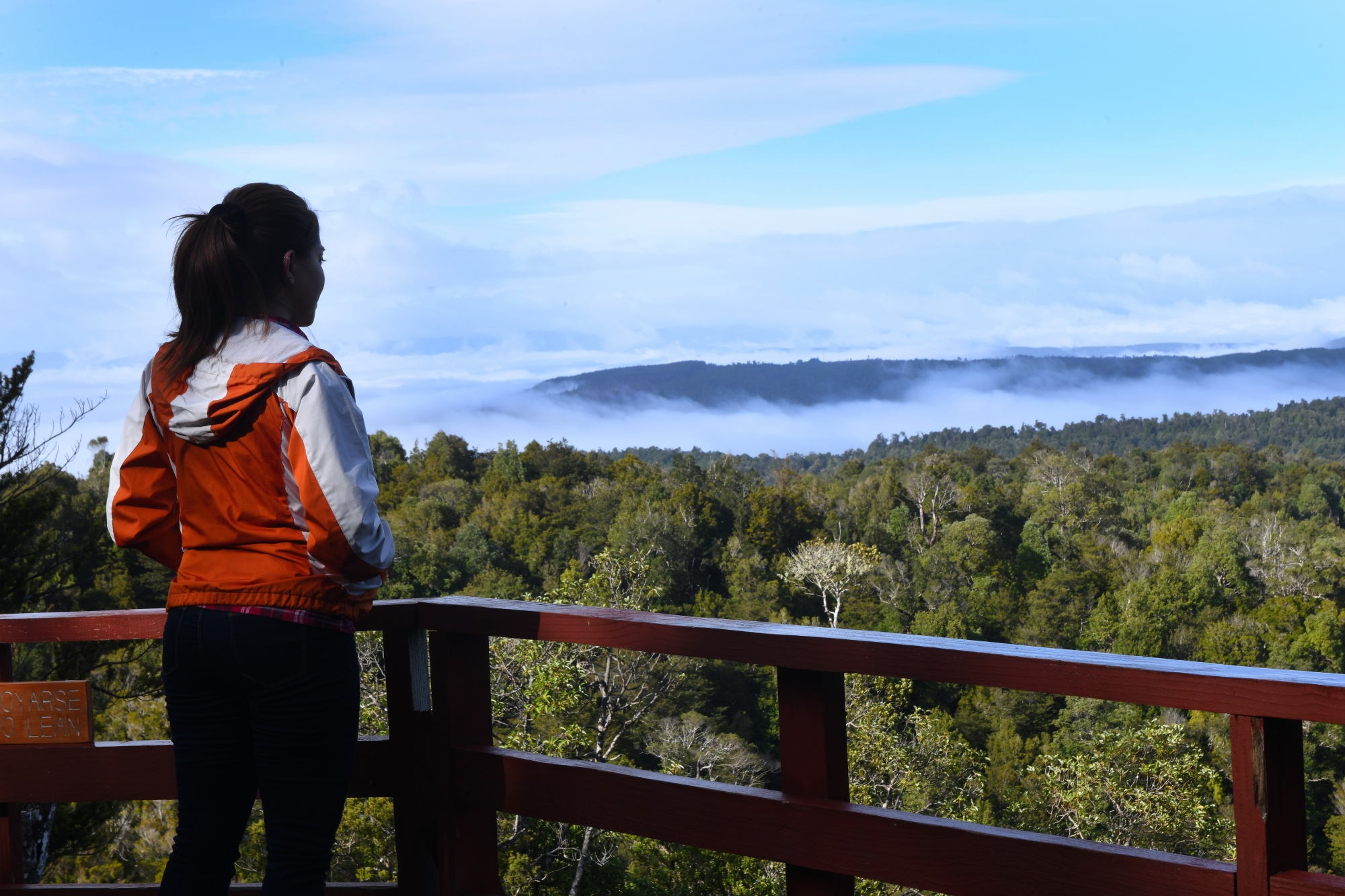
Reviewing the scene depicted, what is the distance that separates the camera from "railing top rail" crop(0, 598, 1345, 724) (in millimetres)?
979

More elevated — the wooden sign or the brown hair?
the brown hair

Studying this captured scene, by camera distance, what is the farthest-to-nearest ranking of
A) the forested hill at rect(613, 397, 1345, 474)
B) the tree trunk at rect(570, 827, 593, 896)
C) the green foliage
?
the forested hill at rect(613, 397, 1345, 474) < the green foliage < the tree trunk at rect(570, 827, 593, 896)

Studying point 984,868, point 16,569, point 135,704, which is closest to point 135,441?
point 984,868

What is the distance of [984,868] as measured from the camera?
1136mm

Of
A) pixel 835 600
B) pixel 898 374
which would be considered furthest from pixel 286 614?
pixel 898 374

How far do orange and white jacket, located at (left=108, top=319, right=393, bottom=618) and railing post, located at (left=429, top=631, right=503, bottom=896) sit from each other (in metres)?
0.28

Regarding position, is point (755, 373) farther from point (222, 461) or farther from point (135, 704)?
point (222, 461)

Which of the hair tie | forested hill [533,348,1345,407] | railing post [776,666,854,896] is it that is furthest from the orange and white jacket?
forested hill [533,348,1345,407]

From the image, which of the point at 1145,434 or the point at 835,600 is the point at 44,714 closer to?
the point at 835,600

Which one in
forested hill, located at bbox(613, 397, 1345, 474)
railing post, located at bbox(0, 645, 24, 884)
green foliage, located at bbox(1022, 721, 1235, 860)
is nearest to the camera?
railing post, located at bbox(0, 645, 24, 884)

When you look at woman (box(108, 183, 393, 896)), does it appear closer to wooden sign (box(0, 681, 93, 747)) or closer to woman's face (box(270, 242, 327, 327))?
woman's face (box(270, 242, 327, 327))

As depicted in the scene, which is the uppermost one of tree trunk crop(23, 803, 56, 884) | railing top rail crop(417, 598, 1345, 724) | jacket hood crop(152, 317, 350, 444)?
jacket hood crop(152, 317, 350, 444)

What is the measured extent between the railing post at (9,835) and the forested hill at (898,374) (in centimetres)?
7721

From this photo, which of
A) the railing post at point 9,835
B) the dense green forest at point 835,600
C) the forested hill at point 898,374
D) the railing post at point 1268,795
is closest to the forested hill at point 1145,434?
the forested hill at point 898,374
